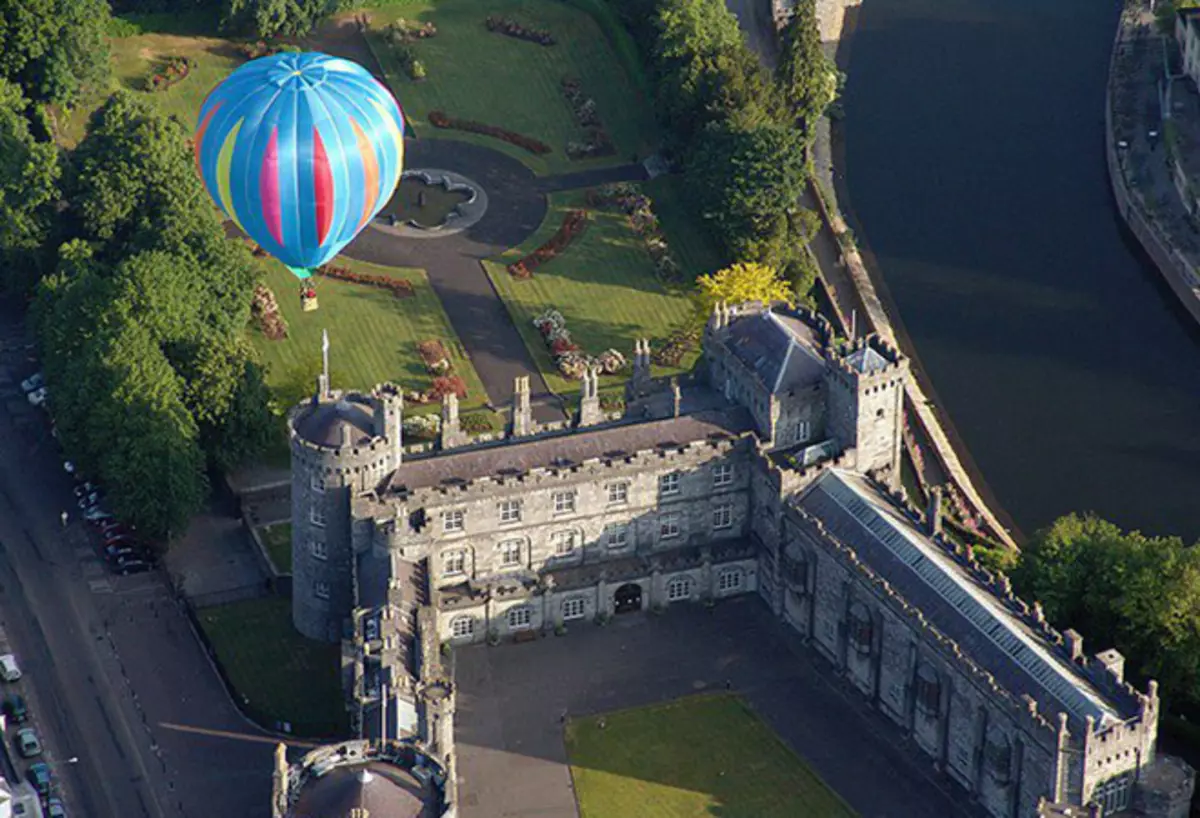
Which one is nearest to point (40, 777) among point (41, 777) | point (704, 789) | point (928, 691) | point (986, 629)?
point (41, 777)

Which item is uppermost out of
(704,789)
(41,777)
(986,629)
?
(986,629)

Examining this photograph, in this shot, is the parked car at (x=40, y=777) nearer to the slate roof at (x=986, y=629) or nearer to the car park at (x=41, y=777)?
the car park at (x=41, y=777)

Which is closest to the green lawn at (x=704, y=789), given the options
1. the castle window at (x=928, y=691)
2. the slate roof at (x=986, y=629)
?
the castle window at (x=928, y=691)

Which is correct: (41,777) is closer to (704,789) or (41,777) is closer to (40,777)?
(40,777)

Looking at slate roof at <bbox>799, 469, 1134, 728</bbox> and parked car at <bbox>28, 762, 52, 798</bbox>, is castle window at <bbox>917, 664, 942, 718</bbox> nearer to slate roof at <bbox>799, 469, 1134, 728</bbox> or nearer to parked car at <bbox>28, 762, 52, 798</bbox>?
slate roof at <bbox>799, 469, 1134, 728</bbox>

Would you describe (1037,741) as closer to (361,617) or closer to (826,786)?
(826,786)

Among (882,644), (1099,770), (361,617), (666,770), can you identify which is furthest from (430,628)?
(1099,770)

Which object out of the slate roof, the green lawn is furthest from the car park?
the slate roof
